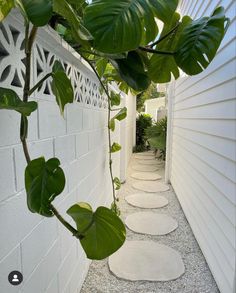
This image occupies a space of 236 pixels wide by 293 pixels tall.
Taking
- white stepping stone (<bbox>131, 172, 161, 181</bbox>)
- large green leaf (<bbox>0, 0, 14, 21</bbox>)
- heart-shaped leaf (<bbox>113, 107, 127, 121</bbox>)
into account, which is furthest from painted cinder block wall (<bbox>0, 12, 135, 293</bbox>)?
white stepping stone (<bbox>131, 172, 161, 181</bbox>)

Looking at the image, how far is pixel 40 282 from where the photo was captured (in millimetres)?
1067

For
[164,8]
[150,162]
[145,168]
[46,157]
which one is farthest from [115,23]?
[150,162]

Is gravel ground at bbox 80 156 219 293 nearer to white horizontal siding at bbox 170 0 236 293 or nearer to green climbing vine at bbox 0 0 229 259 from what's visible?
white horizontal siding at bbox 170 0 236 293

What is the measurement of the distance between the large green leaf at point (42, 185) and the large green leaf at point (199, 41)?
0.53 m

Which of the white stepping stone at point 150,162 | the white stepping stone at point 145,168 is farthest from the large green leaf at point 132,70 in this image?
the white stepping stone at point 150,162

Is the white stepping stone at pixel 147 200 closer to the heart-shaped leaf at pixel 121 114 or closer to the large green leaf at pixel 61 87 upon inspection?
the heart-shaped leaf at pixel 121 114

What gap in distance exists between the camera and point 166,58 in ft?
3.21

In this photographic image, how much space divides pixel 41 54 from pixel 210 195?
1.81m

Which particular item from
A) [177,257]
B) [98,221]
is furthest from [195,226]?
[98,221]

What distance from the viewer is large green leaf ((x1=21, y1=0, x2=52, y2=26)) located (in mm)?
503

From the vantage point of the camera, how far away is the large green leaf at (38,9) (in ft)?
1.65

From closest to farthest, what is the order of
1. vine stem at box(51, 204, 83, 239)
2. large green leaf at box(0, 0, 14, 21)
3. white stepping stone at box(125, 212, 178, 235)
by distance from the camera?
1. large green leaf at box(0, 0, 14, 21)
2. vine stem at box(51, 204, 83, 239)
3. white stepping stone at box(125, 212, 178, 235)

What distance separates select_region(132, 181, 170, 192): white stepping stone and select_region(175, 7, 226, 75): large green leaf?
357 cm

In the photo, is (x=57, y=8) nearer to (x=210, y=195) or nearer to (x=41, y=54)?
(x=41, y=54)
